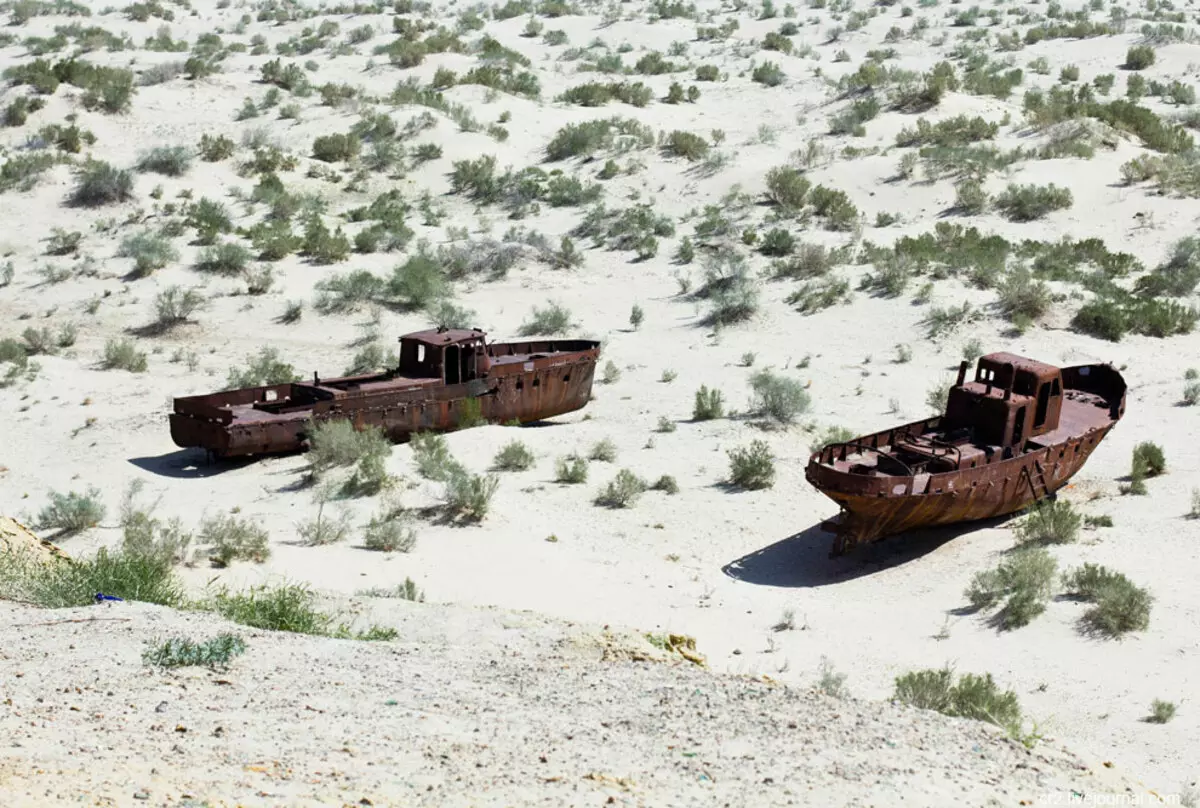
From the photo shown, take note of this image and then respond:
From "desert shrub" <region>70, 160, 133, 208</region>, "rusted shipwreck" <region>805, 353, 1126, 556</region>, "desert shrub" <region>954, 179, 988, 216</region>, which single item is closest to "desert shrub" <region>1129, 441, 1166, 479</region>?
"rusted shipwreck" <region>805, 353, 1126, 556</region>

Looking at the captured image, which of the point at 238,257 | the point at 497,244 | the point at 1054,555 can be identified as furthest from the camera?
the point at 497,244

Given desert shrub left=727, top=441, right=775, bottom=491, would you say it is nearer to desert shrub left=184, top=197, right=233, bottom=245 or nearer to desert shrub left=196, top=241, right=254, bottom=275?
desert shrub left=196, top=241, right=254, bottom=275

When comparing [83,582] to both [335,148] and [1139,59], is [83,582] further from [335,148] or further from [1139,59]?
[1139,59]

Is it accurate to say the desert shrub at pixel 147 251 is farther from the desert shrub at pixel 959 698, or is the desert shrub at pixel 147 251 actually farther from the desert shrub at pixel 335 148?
the desert shrub at pixel 959 698

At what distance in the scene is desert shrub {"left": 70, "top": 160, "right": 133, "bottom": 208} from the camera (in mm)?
28344

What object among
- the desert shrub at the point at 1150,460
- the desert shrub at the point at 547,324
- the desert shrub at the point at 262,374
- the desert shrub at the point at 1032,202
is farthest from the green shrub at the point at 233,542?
the desert shrub at the point at 1032,202

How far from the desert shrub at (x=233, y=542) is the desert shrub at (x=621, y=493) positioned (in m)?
4.09

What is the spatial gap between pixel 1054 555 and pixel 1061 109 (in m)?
21.7

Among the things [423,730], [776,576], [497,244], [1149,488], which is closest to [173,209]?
[497,244]

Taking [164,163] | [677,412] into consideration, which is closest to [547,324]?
[677,412]

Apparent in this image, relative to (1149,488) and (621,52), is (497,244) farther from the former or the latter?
(621,52)

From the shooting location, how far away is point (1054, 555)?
14.4 metres

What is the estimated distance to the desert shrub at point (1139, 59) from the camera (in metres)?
38.8

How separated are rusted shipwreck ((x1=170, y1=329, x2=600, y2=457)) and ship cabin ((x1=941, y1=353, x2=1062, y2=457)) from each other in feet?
20.1
